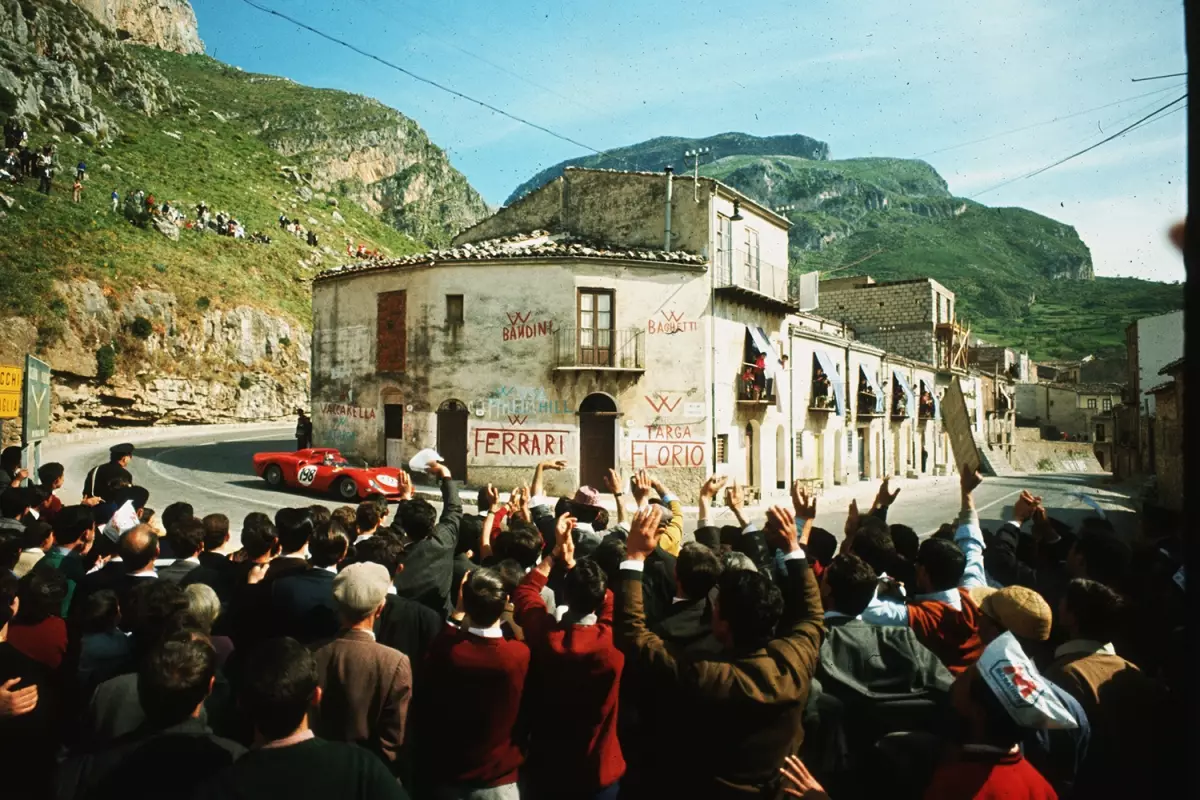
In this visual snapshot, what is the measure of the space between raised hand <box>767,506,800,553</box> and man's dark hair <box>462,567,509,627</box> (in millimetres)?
1274

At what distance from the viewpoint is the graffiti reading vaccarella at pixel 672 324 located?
74.9 feet

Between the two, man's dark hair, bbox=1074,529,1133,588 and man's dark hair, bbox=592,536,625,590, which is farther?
man's dark hair, bbox=592,536,625,590

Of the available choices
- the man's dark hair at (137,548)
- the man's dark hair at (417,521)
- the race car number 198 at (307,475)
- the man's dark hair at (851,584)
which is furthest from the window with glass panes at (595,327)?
the man's dark hair at (851,584)

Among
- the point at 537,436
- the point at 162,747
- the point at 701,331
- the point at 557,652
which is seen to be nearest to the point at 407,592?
the point at 557,652

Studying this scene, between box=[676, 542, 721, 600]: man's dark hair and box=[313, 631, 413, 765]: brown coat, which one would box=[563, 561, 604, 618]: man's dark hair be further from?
box=[313, 631, 413, 765]: brown coat

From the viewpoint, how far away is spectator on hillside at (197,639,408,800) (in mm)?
2105

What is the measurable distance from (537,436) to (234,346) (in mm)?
24943

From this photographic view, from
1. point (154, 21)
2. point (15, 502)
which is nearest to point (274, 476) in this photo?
point (15, 502)

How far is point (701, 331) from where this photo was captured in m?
22.9

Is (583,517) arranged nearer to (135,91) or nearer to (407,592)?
(407,592)

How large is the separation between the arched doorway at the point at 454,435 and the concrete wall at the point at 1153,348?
90.7 ft

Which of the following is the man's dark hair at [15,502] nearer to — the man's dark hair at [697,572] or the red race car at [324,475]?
the man's dark hair at [697,572]

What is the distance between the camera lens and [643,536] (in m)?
3.21

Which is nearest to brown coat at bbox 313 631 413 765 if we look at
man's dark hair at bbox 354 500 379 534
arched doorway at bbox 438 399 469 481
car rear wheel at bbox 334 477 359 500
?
man's dark hair at bbox 354 500 379 534
